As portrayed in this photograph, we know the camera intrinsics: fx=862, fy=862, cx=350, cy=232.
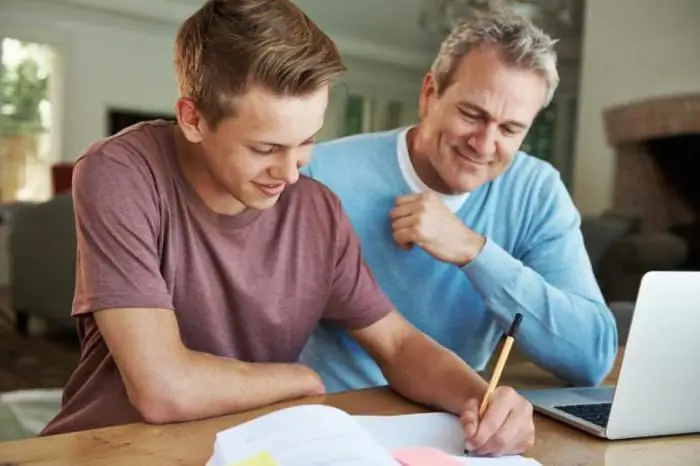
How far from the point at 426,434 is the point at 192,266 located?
13.8 inches

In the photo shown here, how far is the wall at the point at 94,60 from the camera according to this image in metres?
6.04

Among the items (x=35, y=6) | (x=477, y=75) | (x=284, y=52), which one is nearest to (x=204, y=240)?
(x=284, y=52)

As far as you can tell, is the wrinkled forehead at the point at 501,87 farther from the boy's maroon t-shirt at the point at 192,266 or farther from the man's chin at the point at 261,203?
the man's chin at the point at 261,203

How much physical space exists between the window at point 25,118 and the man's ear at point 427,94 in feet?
17.2

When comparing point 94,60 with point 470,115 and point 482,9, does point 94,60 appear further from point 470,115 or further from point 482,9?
point 470,115

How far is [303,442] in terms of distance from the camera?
0.74 metres

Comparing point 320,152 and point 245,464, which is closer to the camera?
point 245,464

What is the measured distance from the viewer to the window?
607 centimetres

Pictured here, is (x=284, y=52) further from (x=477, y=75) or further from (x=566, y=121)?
(x=566, y=121)

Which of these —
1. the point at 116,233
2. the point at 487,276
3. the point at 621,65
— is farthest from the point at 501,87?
the point at 621,65

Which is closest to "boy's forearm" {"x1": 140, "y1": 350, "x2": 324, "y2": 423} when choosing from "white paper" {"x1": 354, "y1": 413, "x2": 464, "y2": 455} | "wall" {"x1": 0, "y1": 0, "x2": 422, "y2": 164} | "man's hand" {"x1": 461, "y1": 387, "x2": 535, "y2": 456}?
"white paper" {"x1": 354, "y1": 413, "x2": 464, "y2": 455}

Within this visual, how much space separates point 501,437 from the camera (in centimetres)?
87

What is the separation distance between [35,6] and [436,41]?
3199mm

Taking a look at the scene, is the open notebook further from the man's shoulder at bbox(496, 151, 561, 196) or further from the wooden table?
the man's shoulder at bbox(496, 151, 561, 196)
